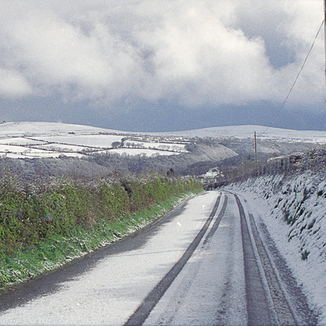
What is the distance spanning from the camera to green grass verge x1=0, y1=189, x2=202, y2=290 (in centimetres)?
777

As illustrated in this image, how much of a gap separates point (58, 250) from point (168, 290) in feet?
14.6

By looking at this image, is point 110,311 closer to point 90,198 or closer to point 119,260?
point 119,260

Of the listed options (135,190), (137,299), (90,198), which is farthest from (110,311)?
(135,190)

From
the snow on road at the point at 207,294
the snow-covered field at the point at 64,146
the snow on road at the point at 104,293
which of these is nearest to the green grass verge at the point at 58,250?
the snow on road at the point at 104,293

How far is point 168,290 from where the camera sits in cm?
649

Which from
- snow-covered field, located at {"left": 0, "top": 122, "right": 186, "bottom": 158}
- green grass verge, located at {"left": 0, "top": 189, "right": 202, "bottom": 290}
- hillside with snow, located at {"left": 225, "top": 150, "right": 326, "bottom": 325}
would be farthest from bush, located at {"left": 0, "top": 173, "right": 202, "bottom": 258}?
hillside with snow, located at {"left": 225, "top": 150, "right": 326, "bottom": 325}

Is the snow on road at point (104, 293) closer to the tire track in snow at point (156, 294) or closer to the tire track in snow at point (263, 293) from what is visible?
the tire track in snow at point (156, 294)

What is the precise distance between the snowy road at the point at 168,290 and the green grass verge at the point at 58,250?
0.46m

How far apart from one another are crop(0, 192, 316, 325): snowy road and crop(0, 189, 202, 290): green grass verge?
1.51ft

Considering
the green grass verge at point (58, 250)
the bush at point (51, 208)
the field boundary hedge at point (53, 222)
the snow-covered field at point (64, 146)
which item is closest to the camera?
the green grass verge at point (58, 250)

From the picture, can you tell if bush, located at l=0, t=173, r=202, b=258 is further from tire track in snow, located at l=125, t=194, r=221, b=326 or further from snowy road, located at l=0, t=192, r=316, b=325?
tire track in snow, located at l=125, t=194, r=221, b=326

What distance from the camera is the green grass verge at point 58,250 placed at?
7.77 m

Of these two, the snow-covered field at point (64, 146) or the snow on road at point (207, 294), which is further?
the snow-covered field at point (64, 146)

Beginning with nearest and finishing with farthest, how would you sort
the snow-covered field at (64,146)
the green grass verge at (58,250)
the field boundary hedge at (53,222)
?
1. the green grass verge at (58,250)
2. the field boundary hedge at (53,222)
3. the snow-covered field at (64,146)
